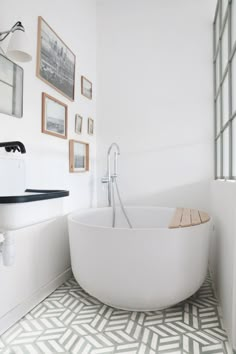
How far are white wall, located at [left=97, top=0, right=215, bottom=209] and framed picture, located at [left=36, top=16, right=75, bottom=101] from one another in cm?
70

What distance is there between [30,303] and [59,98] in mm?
1565

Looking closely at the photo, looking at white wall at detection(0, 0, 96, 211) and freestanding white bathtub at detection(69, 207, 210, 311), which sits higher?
white wall at detection(0, 0, 96, 211)

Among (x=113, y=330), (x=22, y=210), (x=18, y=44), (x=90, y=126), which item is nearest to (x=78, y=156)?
(x=90, y=126)

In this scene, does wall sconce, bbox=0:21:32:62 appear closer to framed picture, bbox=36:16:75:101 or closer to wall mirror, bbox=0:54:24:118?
wall mirror, bbox=0:54:24:118

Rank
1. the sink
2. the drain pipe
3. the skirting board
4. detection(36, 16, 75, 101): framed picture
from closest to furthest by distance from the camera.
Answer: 1. the sink
2. the drain pipe
3. the skirting board
4. detection(36, 16, 75, 101): framed picture

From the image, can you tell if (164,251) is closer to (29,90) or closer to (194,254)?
(194,254)

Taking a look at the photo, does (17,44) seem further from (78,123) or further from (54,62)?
(78,123)

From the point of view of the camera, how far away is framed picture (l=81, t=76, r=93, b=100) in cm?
261

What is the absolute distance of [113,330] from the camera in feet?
4.79

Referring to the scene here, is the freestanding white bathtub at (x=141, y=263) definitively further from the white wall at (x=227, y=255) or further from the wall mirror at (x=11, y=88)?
the wall mirror at (x=11, y=88)

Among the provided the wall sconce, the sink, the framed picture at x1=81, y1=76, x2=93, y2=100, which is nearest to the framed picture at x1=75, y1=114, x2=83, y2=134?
the framed picture at x1=81, y1=76, x2=93, y2=100

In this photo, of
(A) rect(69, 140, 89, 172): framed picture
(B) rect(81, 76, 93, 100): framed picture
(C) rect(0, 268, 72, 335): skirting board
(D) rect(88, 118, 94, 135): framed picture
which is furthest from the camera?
(D) rect(88, 118, 94, 135): framed picture

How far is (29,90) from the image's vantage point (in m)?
1.75

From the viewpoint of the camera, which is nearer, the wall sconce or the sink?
the sink
